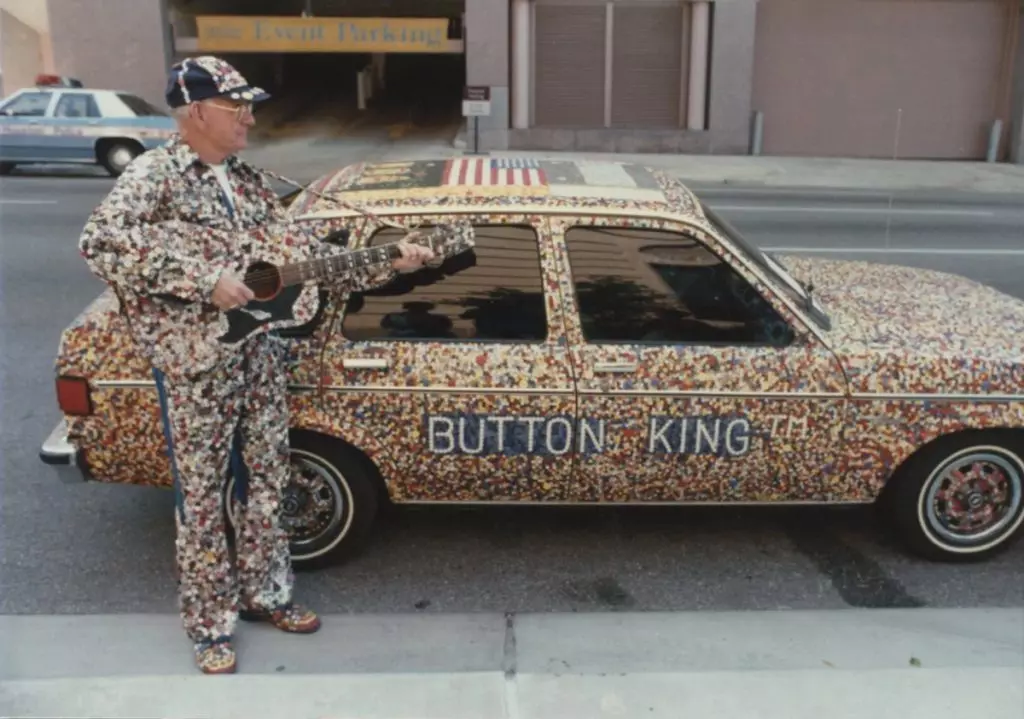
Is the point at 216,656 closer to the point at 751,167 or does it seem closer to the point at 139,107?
the point at 139,107

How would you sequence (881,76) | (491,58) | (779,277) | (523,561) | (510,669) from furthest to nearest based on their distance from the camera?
(881,76), (491,58), (523,561), (779,277), (510,669)

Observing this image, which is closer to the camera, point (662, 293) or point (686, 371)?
point (686, 371)

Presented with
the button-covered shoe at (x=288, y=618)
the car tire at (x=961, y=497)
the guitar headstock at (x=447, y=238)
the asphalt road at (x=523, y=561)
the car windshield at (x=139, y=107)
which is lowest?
the asphalt road at (x=523, y=561)

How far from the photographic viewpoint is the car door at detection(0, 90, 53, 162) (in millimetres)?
17328

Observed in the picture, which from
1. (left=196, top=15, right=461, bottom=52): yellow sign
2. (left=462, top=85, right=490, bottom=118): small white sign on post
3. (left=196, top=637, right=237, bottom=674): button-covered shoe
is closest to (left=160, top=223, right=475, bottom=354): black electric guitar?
(left=196, top=637, right=237, bottom=674): button-covered shoe

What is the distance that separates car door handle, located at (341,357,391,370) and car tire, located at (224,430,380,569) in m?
0.31

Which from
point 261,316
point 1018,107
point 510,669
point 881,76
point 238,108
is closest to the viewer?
point 238,108

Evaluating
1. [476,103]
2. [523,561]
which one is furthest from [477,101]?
[523,561]

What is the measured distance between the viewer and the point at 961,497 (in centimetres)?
429

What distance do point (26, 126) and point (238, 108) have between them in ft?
53.3

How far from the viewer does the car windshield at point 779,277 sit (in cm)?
418

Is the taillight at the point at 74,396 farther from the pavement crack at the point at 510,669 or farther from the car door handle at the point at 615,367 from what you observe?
the car door handle at the point at 615,367

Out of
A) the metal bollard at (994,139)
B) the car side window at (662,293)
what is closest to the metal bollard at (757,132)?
the metal bollard at (994,139)

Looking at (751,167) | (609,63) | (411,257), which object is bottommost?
(751,167)
